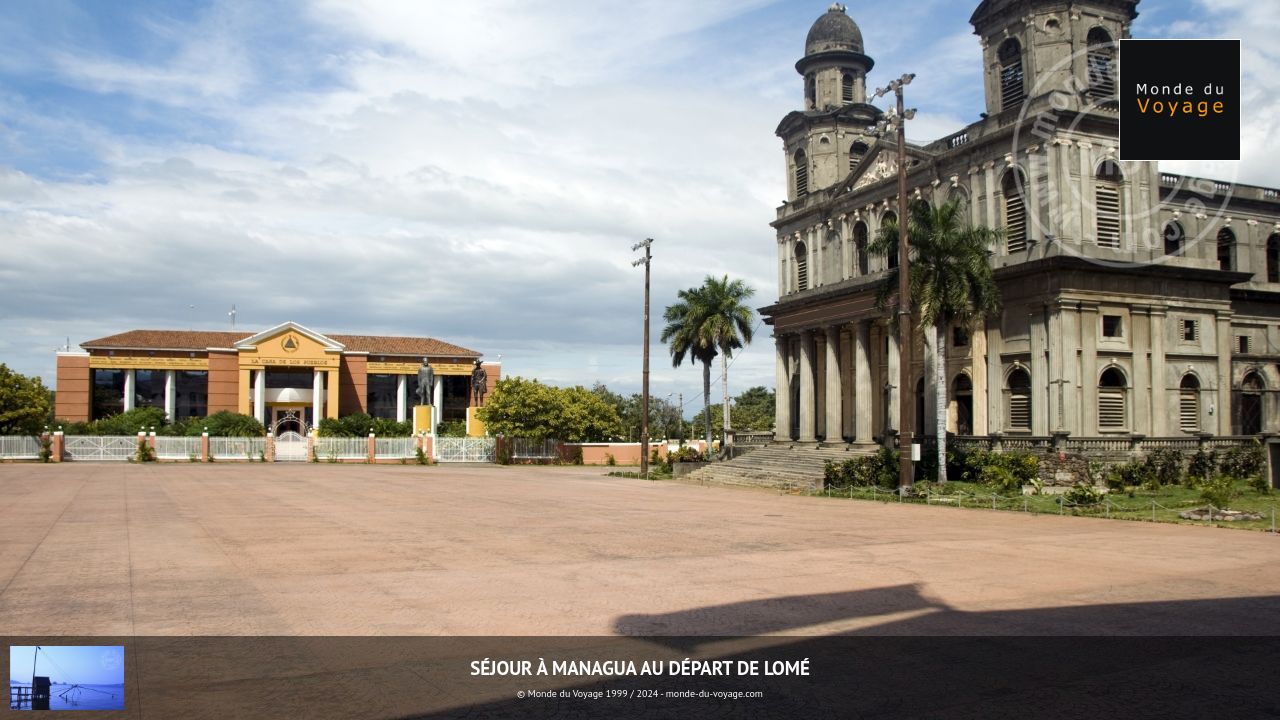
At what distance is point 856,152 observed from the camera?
49.0 metres

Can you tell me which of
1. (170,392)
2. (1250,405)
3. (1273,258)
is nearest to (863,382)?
(1250,405)

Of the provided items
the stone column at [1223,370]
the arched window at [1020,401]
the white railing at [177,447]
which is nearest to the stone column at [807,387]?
the arched window at [1020,401]

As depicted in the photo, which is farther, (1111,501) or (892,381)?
(892,381)

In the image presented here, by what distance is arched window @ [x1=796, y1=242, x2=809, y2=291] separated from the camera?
50.4 meters

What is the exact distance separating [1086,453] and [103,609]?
30.5 m

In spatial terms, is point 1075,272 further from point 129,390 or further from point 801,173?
point 129,390

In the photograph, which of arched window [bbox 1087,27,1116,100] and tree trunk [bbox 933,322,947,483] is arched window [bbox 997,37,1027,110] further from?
tree trunk [bbox 933,322,947,483]

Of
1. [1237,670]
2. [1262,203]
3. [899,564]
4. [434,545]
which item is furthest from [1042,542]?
[1262,203]

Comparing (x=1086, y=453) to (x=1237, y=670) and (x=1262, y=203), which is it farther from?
(x=1237, y=670)

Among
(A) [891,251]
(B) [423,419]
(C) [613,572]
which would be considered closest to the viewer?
(C) [613,572]

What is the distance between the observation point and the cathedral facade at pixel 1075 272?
34.3 meters

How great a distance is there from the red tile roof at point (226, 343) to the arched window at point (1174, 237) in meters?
60.2

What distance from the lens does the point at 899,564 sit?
1414cm

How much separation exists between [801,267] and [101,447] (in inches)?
1750
